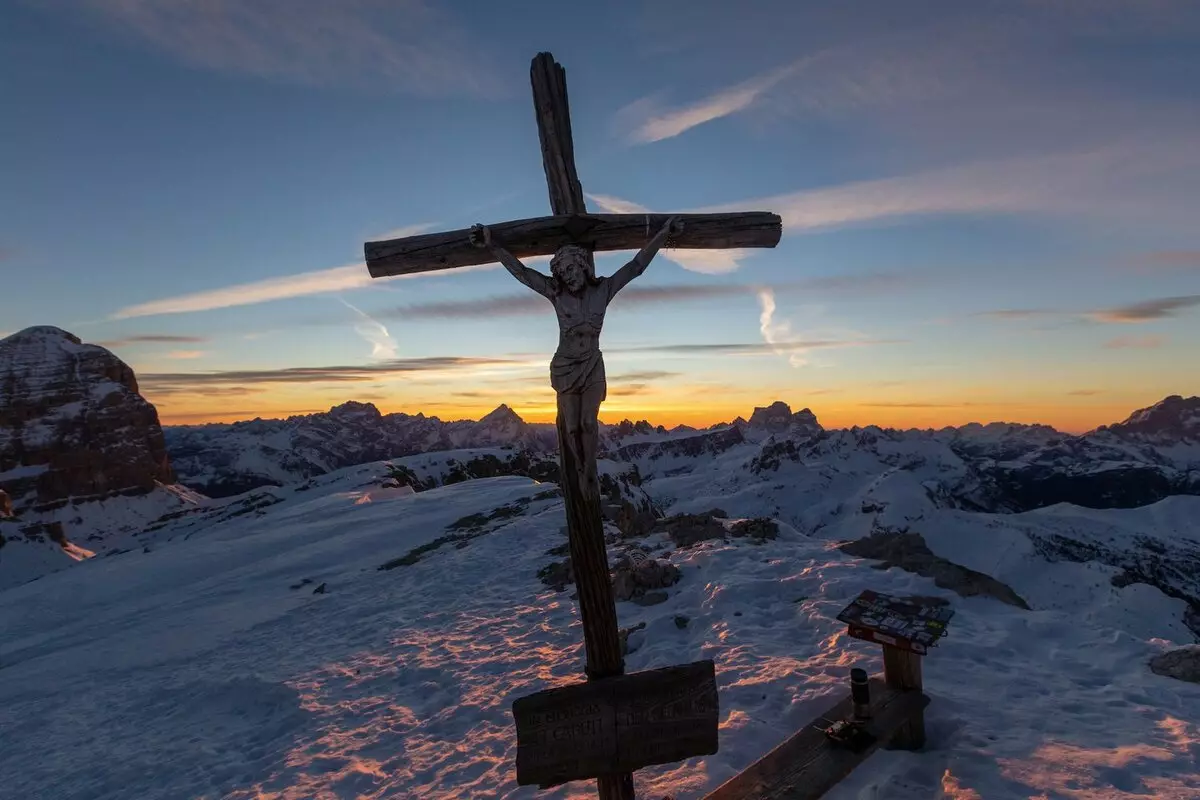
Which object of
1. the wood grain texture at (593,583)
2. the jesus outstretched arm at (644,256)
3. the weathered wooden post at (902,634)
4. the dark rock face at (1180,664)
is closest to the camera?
the wood grain texture at (593,583)

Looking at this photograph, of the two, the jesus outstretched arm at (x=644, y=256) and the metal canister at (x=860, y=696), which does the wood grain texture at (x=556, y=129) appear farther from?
the metal canister at (x=860, y=696)

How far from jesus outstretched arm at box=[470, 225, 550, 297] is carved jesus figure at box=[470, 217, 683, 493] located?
0.03 meters

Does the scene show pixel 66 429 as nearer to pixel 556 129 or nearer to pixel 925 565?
pixel 925 565

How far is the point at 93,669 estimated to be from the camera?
1608cm

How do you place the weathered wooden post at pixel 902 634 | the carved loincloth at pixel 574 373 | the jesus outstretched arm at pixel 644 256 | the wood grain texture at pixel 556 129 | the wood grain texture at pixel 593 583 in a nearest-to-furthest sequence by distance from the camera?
the carved loincloth at pixel 574 373 < the wood grain texture at pixel 593 583 < the jesus outstretched arm at pixel 644 256 < the wood grain texture at pixel 556 129 < the weathered wooden post at pixel 902 634

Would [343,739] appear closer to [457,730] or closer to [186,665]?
[457,730]

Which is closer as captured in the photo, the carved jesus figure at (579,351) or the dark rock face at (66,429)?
the carved jesus figure at (579,351)

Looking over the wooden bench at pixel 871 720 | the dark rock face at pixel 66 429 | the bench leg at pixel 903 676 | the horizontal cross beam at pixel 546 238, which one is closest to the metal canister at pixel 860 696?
the wooden bench at pixel 871 720

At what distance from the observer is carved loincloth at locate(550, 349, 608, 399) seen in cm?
468

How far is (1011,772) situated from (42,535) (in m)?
155

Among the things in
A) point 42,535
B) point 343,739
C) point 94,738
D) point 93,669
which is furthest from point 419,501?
point 42,535

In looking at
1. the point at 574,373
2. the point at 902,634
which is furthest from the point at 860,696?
the point at 574,373

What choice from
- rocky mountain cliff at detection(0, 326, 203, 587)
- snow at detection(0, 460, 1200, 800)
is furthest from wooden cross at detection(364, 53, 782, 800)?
rocky mountain cliff at detection(0, 326, 203, 587)

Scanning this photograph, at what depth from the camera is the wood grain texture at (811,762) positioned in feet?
18.4
